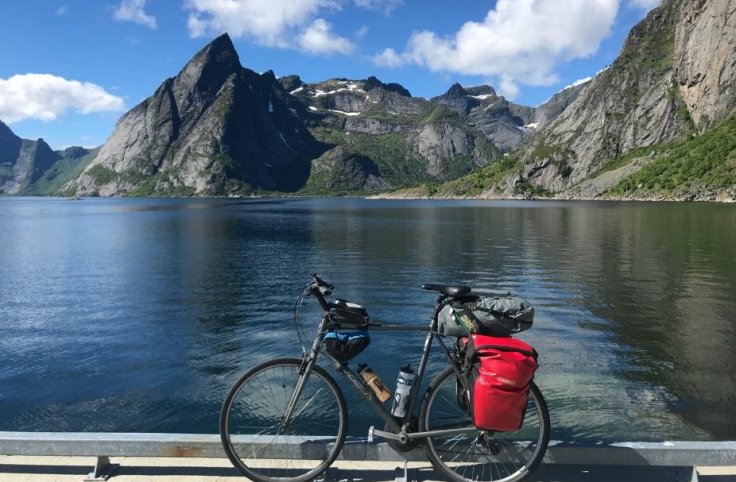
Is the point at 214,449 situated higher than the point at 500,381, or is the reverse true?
the point at 500,381

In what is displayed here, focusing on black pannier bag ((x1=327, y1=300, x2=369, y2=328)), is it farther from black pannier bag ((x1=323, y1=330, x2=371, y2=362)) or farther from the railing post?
the railing post

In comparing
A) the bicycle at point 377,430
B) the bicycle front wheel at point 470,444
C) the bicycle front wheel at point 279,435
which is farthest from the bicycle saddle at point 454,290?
the bicycle front wheel at point 279,435

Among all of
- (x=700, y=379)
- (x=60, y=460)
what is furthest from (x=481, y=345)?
(x=700, y=379)

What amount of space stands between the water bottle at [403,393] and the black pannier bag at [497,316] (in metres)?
1.05

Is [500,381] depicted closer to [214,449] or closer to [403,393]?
[403,393]

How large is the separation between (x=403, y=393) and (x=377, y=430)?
0.61 m

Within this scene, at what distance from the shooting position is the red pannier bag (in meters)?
6.28

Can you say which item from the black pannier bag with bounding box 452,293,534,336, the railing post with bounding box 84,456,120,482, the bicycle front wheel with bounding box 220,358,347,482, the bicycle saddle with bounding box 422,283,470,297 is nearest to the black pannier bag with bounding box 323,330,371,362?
the bicycle front wheel with bounding box 220,358,347,482

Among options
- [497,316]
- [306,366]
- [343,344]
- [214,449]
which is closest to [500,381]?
[497,316]

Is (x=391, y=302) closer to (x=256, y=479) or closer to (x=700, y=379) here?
(x=700, y=379)

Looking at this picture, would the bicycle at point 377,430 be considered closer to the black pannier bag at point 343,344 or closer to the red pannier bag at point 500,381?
the black pannier bag at point 343,344

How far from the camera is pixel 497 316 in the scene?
6.58 metres

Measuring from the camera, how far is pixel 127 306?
2716 cm

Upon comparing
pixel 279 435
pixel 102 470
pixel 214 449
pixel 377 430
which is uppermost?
pixel 377 430
